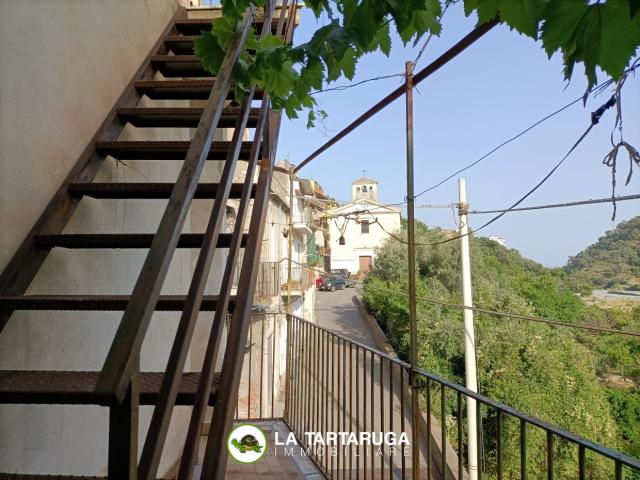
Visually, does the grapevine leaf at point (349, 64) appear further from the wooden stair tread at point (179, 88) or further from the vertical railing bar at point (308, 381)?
the vertical railing bar at point (308, 381)

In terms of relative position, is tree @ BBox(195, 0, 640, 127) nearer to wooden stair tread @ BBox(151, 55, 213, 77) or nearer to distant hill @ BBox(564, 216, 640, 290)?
wooden stair tread @ BBox(151, 55, 213, 77)

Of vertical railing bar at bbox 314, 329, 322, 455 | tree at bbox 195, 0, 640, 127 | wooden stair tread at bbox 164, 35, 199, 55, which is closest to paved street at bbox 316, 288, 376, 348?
vertical railing bar at bbox 314, 329, 322, 455

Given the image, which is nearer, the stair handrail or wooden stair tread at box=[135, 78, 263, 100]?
the stair handrail

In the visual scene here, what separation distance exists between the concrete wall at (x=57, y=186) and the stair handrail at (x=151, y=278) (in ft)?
3.24

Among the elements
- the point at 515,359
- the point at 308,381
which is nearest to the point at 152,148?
the point at 308,381

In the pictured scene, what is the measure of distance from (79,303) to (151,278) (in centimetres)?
95

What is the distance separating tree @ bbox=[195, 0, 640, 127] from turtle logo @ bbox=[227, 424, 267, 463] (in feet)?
8.18

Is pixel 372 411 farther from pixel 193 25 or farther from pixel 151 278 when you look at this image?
pixel 193 25

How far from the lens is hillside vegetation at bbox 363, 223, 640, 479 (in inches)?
434

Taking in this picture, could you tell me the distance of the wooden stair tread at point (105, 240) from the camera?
1.58 meters

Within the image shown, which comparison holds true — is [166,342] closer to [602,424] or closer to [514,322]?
[514,322]

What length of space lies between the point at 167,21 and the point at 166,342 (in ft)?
8.14

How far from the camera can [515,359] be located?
11766 mm

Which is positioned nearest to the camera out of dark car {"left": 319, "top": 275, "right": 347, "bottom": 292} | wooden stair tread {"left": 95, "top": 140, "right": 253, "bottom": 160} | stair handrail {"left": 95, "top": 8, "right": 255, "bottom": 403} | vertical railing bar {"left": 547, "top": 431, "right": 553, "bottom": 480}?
stair handrail {"left": 95, "top": 8, "right": 255, "bottom": 403}
